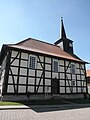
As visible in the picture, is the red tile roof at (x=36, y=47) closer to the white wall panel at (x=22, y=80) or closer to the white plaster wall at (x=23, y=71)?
the white plaster wall at (x=23, y=71)

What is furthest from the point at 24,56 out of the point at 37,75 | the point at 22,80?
the point at 22,80

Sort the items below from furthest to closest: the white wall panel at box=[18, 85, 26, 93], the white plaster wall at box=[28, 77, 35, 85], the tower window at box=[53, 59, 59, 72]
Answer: the tower window at box=[53, 59, 59, 72] → the white plaster wall at box=[28, 77, 35, 85] → the white wall panel at box=[18, 85, 26, 93]

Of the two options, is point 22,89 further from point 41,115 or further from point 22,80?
point 41,115

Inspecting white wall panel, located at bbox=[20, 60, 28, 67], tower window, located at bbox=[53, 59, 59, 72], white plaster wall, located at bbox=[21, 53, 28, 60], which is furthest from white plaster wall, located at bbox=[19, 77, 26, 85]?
tower window, located at bbox=[53, 59, 59, 72]

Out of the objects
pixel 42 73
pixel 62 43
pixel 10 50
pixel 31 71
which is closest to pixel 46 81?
pixel 42 73

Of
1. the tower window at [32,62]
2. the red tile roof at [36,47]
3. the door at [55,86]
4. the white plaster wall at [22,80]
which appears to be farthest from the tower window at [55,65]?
the white plaster wall at [22,80]

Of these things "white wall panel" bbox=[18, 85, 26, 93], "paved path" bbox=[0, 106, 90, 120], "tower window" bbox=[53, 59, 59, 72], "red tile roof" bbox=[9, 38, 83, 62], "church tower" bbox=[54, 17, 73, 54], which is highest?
"church tower" bbox=[54, 17, 73, 54]

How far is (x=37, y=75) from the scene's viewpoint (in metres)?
16.9

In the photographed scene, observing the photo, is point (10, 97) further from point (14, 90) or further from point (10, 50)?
point (10, 50)

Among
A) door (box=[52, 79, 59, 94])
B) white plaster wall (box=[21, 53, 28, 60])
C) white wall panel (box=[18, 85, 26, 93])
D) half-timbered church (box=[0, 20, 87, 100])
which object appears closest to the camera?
half-timbered church (box=[0, 20, 87, 100])

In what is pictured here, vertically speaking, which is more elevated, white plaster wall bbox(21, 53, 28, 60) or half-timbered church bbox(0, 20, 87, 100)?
white plaster wall bbox(21, 53, 28, 60)

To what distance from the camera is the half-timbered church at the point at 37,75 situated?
49.3 feet

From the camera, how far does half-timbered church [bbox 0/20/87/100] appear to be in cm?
1503

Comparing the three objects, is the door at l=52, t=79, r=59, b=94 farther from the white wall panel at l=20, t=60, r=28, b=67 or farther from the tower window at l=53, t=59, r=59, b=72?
the white wall panel at l=20, t=60, r=28, b=67
